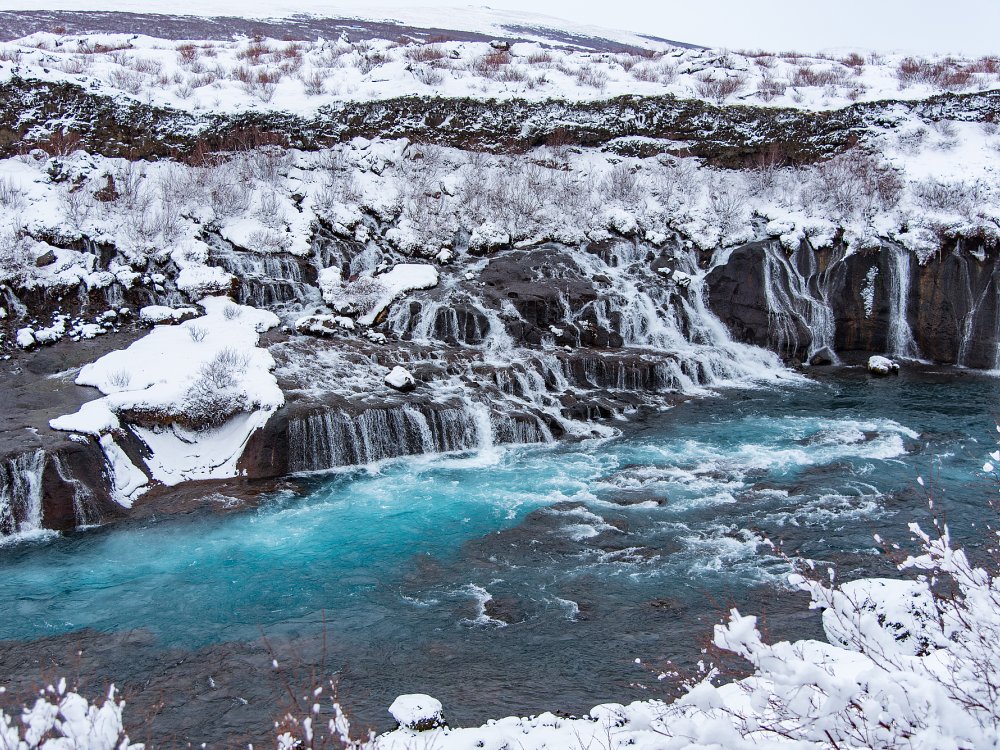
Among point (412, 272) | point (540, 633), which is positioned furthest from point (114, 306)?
point (540, 633)

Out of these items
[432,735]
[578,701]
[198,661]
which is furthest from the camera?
[198,661]

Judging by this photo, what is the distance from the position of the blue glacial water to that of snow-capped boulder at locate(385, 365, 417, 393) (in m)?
2.02

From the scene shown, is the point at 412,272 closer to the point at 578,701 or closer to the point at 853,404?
the point at 853,404

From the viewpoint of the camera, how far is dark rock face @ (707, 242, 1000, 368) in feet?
66.2

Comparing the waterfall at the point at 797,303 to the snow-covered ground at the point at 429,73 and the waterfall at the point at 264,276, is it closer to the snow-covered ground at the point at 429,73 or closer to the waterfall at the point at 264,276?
the snow-covered ground at the point at 429,73

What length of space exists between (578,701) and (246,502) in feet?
25.0

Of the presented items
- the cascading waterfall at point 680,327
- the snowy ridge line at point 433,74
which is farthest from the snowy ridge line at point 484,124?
the cascading waterfall at point 680,327

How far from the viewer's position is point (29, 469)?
1180 cm

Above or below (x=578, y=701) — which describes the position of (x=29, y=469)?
above

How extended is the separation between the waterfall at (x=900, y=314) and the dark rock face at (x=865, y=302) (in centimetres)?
3

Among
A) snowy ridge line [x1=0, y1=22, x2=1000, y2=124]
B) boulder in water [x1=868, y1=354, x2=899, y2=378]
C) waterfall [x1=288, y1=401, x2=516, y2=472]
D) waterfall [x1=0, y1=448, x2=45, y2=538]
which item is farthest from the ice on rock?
boulder in water [x1=868, y1=354, x2=899, y2=378]

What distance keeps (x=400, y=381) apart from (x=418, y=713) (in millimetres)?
9823

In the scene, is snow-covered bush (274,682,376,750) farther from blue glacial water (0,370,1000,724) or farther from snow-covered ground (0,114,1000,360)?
snow-covered ground (0,114,1000,360)

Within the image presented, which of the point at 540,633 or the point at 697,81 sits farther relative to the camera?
the point at 697,81
